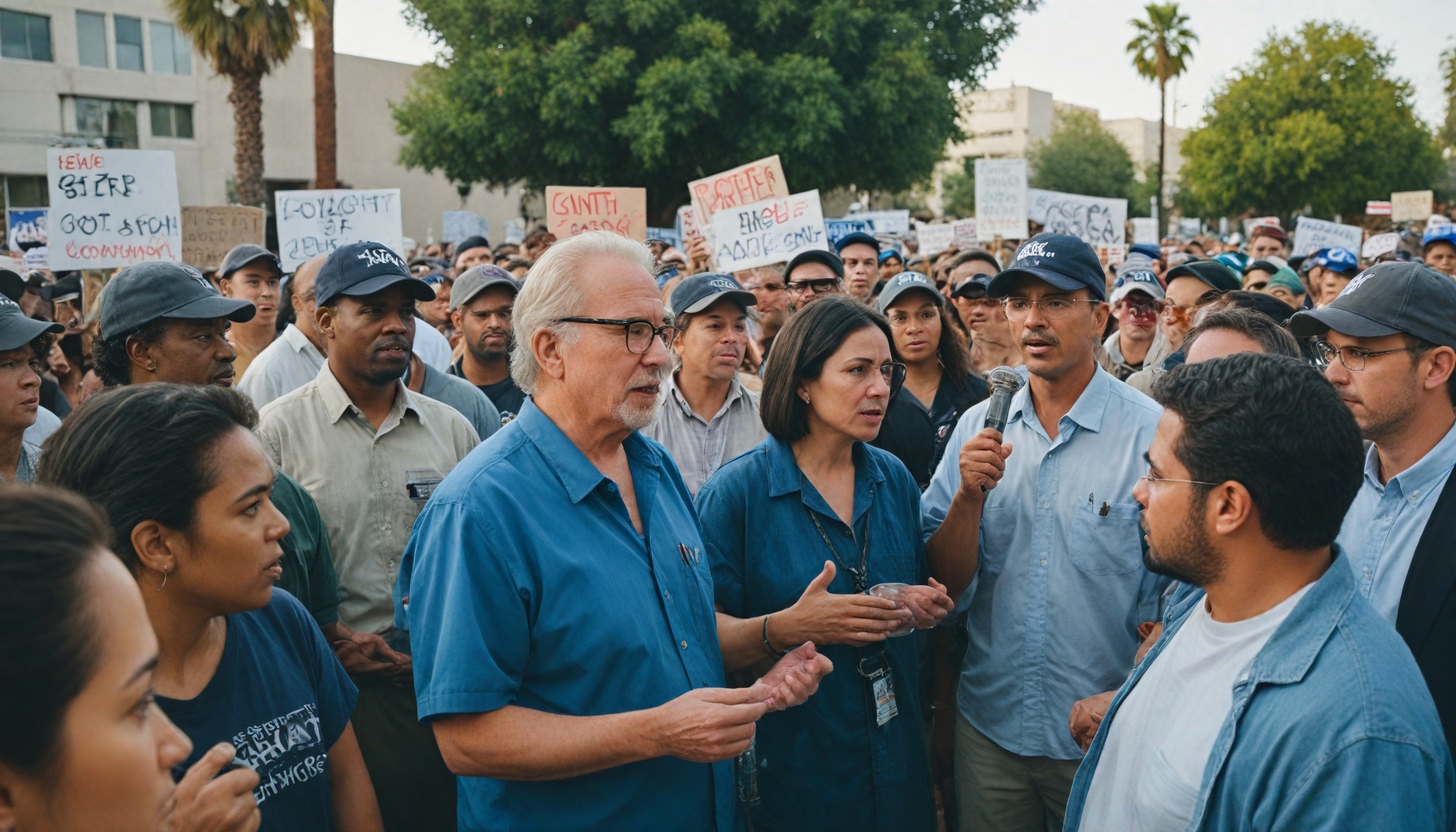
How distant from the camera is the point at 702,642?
107 inches

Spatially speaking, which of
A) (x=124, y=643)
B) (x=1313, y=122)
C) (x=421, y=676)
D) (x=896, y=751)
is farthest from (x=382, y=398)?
(x=1313, y=122)

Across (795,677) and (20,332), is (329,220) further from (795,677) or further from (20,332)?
(795,677)

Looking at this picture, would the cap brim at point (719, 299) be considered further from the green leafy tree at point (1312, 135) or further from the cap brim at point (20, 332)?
the green leafy tree at point (1312, 135)

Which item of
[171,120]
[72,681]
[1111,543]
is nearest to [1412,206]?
[1111,543]

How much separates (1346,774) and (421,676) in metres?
1.84

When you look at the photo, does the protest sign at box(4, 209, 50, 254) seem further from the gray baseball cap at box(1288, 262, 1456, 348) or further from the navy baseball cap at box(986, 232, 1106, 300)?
the gray baseball cap at box(1288, 262, 1456, 348)

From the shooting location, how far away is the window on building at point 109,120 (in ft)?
112

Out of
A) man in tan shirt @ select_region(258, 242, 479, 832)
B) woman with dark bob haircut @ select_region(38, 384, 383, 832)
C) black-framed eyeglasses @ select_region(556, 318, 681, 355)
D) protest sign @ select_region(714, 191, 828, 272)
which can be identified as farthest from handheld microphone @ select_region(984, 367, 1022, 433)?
protest sign @ select_region(714, 191, 828, 272)

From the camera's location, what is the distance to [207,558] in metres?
2.25

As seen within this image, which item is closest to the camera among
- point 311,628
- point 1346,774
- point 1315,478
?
point 1346,774

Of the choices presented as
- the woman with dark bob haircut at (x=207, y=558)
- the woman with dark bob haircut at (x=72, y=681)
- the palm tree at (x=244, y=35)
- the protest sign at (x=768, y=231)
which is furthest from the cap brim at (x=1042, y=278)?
the palm tree at (x=244, y=35)

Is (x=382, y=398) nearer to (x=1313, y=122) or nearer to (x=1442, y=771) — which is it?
(x=1442, y=771)

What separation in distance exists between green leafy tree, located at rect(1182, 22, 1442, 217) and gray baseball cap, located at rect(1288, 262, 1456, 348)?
4006 centimetres

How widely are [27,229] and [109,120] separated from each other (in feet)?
83.0
